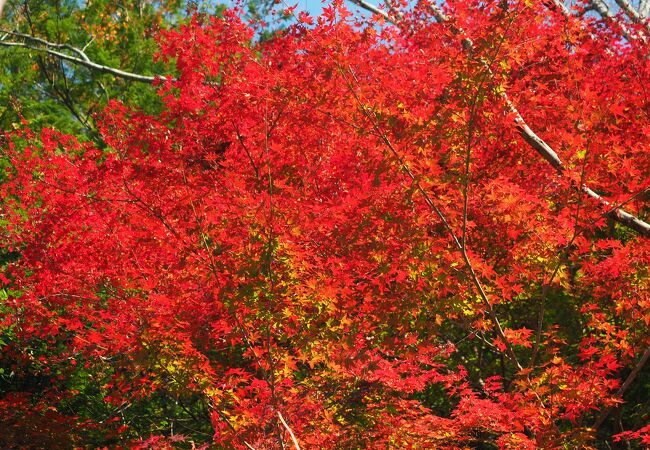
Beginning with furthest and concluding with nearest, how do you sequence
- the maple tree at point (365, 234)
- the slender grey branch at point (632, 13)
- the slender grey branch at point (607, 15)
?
the slender grey branch at point (632, 13), the slender grey branch at point (607, 15), the maple tree at point (365, 234)

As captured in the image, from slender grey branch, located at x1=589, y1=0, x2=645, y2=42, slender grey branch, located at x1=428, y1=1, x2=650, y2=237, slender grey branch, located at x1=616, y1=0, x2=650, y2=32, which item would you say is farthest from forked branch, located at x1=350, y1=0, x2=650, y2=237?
slender grey branch, located at x1=616, y1=0, x2=650, y2=32

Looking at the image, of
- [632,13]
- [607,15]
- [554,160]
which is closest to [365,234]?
[554,160]

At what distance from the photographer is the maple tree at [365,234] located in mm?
4383

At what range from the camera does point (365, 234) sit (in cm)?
505

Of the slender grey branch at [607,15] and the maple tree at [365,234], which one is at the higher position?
the slender grey branch at [607,15]

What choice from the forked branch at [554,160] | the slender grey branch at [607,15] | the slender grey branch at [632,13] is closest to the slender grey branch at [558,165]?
the forked branch at [554,160]

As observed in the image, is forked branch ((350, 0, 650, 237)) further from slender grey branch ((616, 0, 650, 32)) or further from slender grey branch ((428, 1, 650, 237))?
slender grey branch ((616, 0, 650, 32))

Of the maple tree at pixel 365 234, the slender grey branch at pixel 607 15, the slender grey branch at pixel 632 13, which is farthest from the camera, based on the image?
the slender grey branch at pixel 632 13

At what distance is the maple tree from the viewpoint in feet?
A: 14.4

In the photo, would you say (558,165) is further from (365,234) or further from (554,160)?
(365,234)

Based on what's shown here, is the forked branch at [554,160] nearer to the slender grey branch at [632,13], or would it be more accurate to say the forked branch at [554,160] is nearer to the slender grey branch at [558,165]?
the slender grey branch at [558,165]

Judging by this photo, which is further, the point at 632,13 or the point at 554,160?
the point at 632,13

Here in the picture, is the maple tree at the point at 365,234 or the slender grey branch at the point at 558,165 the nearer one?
the maple tree at the point at 365,234

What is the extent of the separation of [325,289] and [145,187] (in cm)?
215
